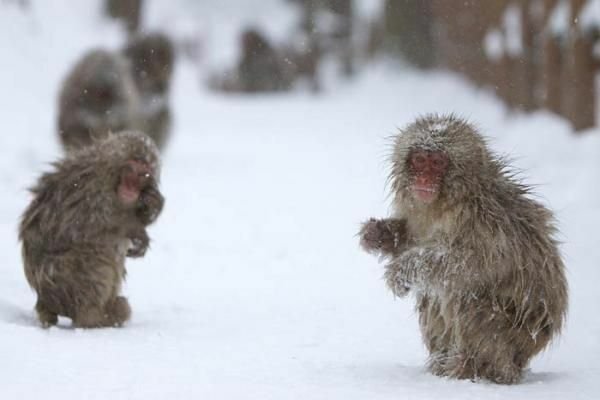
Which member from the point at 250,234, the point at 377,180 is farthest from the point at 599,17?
the point at 250,234

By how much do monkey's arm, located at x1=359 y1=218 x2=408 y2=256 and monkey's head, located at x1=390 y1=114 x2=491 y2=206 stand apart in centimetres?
Result: 16

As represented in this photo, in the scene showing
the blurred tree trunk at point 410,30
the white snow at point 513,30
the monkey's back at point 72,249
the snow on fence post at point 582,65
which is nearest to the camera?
the monkey's back at point 72,249

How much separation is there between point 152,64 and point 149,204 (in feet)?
28.9

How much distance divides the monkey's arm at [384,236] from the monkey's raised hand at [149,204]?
1644 mm

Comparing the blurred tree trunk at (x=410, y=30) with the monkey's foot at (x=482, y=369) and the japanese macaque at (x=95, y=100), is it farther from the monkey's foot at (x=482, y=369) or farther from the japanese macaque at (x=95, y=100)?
the monkey's foot at (x=482, y=369)

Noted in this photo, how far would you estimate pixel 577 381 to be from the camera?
4500mm

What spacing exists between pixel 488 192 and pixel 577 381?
958 mm

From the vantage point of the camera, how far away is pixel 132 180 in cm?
584

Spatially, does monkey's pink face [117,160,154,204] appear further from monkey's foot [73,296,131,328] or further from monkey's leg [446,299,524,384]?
monkey's leg [446,299,524,384]

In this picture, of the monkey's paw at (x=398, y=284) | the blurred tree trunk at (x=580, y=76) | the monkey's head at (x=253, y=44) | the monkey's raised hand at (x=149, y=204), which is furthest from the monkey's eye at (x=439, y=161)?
the monkey's head at (x=253, y=44)

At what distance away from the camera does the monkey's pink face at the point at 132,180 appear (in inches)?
228

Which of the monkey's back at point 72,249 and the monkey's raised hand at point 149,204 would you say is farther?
the monkey's raised hand at point 149,204

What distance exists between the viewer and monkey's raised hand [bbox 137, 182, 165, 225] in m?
5.90

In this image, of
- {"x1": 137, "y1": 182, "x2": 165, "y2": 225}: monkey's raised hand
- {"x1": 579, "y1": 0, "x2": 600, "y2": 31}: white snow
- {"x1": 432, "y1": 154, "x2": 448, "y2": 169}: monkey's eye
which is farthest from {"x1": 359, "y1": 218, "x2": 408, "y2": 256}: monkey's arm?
{"x1": 579, "y1": 0, "x2": 600, "y2": 31}: white snow
